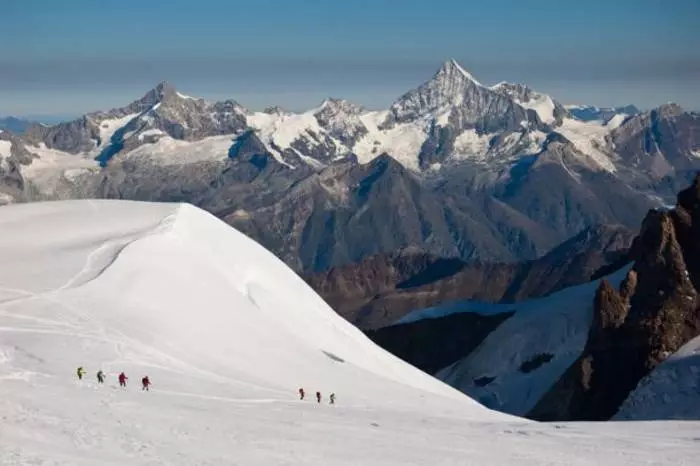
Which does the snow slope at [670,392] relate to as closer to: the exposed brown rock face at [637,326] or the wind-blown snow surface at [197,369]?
the exposed brown rock face at [637,326]

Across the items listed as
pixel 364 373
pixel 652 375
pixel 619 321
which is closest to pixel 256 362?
pixel 364 373

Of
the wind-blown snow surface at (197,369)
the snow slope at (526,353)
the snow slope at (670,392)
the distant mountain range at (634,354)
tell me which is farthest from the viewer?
the snow slope at (526,353)

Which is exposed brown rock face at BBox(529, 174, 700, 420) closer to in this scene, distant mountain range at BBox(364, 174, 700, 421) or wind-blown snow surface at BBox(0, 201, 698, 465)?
distant mountain range at BBox(364, 174, 700, 421)

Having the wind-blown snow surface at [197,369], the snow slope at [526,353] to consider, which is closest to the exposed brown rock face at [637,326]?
the snow slope at [526,353]

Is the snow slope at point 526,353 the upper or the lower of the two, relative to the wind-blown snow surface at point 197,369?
lower

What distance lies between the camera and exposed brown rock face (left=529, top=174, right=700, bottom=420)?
4751 inches

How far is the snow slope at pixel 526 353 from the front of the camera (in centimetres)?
15825

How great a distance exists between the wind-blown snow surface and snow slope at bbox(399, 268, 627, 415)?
6482cm

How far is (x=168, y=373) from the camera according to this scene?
6053cm

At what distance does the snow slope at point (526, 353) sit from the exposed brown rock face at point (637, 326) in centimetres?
2088

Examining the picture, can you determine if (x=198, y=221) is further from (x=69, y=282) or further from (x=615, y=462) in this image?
(x=615, y=462)

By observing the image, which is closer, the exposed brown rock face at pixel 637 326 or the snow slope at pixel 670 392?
the snow slope at pixel 670 392

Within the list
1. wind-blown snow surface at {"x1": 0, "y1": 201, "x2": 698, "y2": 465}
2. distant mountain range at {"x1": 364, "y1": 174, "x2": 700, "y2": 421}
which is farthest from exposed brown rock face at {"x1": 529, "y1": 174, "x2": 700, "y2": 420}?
wind-blown snow surface at {"x1": 0, "y1": 201, "x2": 698, "y2": 465}

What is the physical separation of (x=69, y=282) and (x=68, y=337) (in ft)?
43.0
